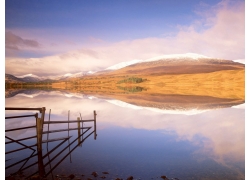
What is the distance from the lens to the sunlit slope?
842 inches

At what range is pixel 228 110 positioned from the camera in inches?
405

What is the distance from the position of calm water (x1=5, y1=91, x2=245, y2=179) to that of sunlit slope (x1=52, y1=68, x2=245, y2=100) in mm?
9780

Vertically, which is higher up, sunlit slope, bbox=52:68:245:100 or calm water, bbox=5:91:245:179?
sunlit slope, bbox=52:68:245:100

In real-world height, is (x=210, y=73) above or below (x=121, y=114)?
above

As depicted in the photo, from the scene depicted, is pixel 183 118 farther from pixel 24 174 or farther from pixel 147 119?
pixel 24 174

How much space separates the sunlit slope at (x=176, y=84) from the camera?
842 inches

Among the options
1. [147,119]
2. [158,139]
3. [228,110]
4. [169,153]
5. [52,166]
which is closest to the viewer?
[52,166]

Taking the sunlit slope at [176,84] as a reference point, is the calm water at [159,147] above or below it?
below

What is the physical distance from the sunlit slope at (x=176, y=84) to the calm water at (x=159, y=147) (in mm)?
9780

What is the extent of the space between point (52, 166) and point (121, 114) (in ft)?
20.9

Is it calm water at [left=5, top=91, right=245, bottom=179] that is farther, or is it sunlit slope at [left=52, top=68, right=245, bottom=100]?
sunlit slope at [left=52, top=68, right=245, bottom=100]

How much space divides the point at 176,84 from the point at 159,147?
86.6 feet

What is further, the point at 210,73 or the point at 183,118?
the point at 210,73

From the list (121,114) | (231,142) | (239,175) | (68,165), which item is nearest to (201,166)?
(239,175)
